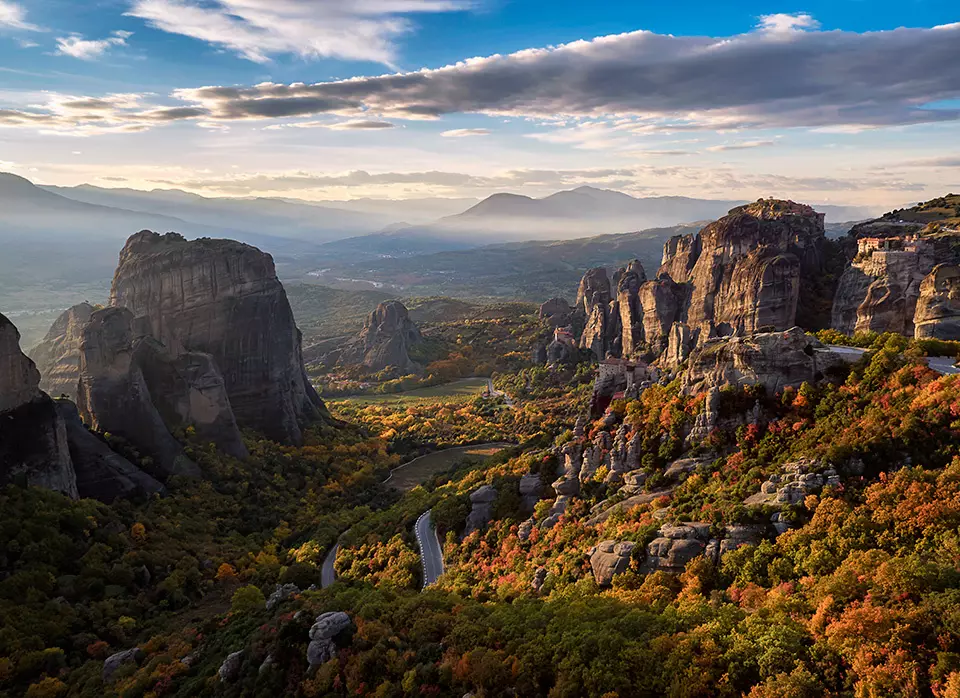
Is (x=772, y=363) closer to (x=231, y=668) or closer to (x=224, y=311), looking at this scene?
(x=231, y=668)

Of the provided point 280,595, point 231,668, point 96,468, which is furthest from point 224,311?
point 231,668

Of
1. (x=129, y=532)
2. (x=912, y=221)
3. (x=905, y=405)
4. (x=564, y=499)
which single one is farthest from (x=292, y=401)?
(x=912, y=221)

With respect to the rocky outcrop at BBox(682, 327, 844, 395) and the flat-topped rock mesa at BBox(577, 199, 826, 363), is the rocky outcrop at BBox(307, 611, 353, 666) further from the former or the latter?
the flat-topped rock mesa at BBox(577, 199, 826, 363)

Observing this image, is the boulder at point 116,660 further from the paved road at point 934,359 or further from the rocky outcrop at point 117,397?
the paved road at point 934,359

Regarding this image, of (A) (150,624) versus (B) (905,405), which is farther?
(A) (150,624)

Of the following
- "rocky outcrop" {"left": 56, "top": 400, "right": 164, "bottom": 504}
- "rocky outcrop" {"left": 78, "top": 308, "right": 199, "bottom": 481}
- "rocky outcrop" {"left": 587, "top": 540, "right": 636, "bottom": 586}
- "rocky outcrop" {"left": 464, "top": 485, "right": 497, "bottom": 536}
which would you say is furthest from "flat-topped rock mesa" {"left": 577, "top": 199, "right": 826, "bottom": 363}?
"rocky outcrop" {"left": 56, "top": 400, "right": 164, "bottom": 504}

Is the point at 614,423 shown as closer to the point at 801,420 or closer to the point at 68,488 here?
the point at 801,420
